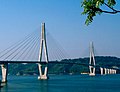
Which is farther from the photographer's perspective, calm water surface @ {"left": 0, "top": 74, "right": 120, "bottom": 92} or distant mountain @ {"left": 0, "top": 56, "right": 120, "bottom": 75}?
distant mountain @ {"left": 0, "top": 56, "right": 120, "bottom": 75}

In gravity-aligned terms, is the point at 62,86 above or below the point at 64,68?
below

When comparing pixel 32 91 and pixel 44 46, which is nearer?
pixel 32 91

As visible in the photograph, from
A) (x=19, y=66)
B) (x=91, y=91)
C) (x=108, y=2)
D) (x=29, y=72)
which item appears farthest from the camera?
(x=19, y=66)

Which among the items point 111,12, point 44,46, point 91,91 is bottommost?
point 91,91

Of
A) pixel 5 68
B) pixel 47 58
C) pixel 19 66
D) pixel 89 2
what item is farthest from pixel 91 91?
pixel 19 66

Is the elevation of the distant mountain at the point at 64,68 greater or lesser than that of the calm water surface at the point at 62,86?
greater

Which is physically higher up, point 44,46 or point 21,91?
point 44,46

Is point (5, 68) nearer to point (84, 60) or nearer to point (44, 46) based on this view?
point (44, 46)

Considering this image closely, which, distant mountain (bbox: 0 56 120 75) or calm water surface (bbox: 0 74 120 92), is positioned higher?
distant mountain (bbox: 0 56 120 75)

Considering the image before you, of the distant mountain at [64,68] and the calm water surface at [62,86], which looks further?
the distant mountain at [64,68]

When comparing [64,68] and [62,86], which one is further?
[64,68]

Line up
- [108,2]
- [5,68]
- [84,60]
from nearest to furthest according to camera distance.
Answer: [108,2]
[5,68]
[84,60]

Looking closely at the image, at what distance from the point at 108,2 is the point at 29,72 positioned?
566 ft

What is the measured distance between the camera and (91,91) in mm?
48094
